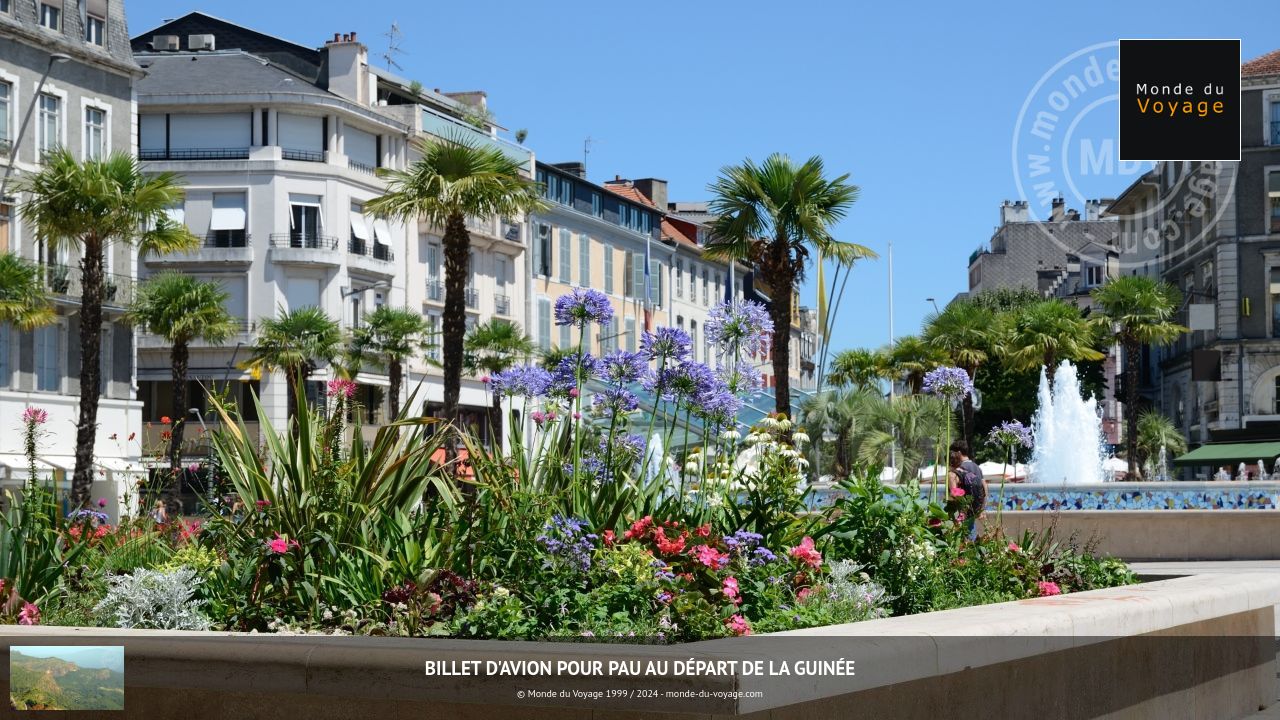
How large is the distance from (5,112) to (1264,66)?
1883 inches

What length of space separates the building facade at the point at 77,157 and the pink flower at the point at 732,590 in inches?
1519

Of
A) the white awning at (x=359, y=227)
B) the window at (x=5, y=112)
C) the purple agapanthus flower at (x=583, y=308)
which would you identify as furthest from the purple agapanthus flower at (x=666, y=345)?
the white awning at (x=359, y=227)

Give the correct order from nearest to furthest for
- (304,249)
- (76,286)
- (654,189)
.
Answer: (76,286)
(304,249)
(654,189)

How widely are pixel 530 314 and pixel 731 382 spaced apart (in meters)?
60.5

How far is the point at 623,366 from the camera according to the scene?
954 cm

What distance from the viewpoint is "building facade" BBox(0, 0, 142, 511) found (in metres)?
44.2

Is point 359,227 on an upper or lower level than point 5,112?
lower

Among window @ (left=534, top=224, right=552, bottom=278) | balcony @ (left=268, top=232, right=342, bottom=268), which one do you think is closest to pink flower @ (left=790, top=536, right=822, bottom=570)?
balcony @ (left=268, top=232, right=342, bottom=268)

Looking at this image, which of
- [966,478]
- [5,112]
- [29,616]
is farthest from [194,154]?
[29,616]

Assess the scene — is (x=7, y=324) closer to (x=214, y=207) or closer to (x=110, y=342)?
(x=110, y=342)

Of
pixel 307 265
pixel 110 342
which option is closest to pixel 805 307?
pixel 307 265

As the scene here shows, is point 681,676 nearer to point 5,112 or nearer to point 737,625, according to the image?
point 737,625

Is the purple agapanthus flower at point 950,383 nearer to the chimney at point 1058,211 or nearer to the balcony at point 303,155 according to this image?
the balcony at point 303,155

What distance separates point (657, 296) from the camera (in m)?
82.9
